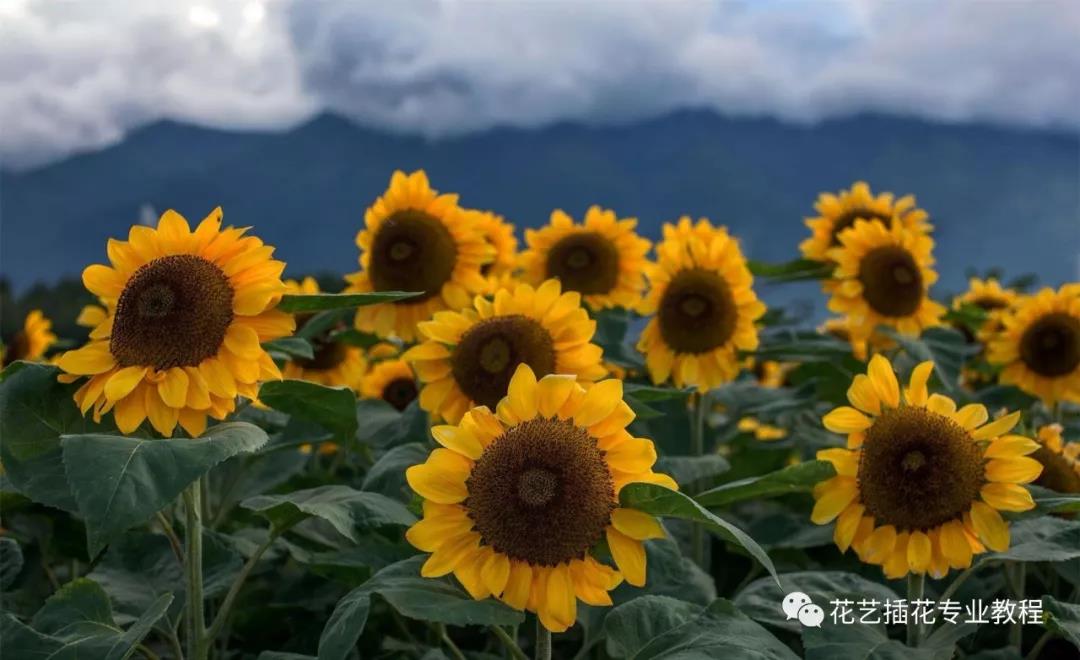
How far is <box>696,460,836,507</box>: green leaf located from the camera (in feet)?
6.81

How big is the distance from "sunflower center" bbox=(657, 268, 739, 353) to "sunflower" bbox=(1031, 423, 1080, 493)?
984mm

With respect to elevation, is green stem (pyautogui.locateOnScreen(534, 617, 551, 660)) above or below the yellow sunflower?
below

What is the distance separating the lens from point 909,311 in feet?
12.3

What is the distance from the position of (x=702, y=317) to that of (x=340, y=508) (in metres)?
1.63

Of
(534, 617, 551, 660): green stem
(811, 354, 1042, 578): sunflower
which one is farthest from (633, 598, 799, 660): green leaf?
(811, 354, 1042, 578): sunflower

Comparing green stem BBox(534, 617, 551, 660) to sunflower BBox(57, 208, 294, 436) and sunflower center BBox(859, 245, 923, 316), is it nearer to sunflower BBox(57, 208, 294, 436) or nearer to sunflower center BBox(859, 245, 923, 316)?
sunflower BBox(57, 208, 294, 436)

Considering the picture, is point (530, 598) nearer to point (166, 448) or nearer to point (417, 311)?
point (166, 448)

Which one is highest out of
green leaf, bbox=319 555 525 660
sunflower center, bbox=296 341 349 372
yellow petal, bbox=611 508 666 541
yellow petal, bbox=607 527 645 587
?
sunflower center, bbox=296 341 349 372

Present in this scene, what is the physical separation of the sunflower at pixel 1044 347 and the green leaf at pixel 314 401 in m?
2.47

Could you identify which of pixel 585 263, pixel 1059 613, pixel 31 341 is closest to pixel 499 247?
pixel 585 263

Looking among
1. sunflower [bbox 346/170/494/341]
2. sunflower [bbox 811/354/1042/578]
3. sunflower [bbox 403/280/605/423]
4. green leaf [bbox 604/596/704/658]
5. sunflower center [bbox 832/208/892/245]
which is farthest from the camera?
sunflower center [bbox 832/208/892/245]

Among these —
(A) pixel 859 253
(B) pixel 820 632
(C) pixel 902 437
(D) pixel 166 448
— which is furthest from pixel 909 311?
(D) pixel 166 448

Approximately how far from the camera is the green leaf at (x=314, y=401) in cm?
216

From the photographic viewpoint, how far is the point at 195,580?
2100 millimetres
